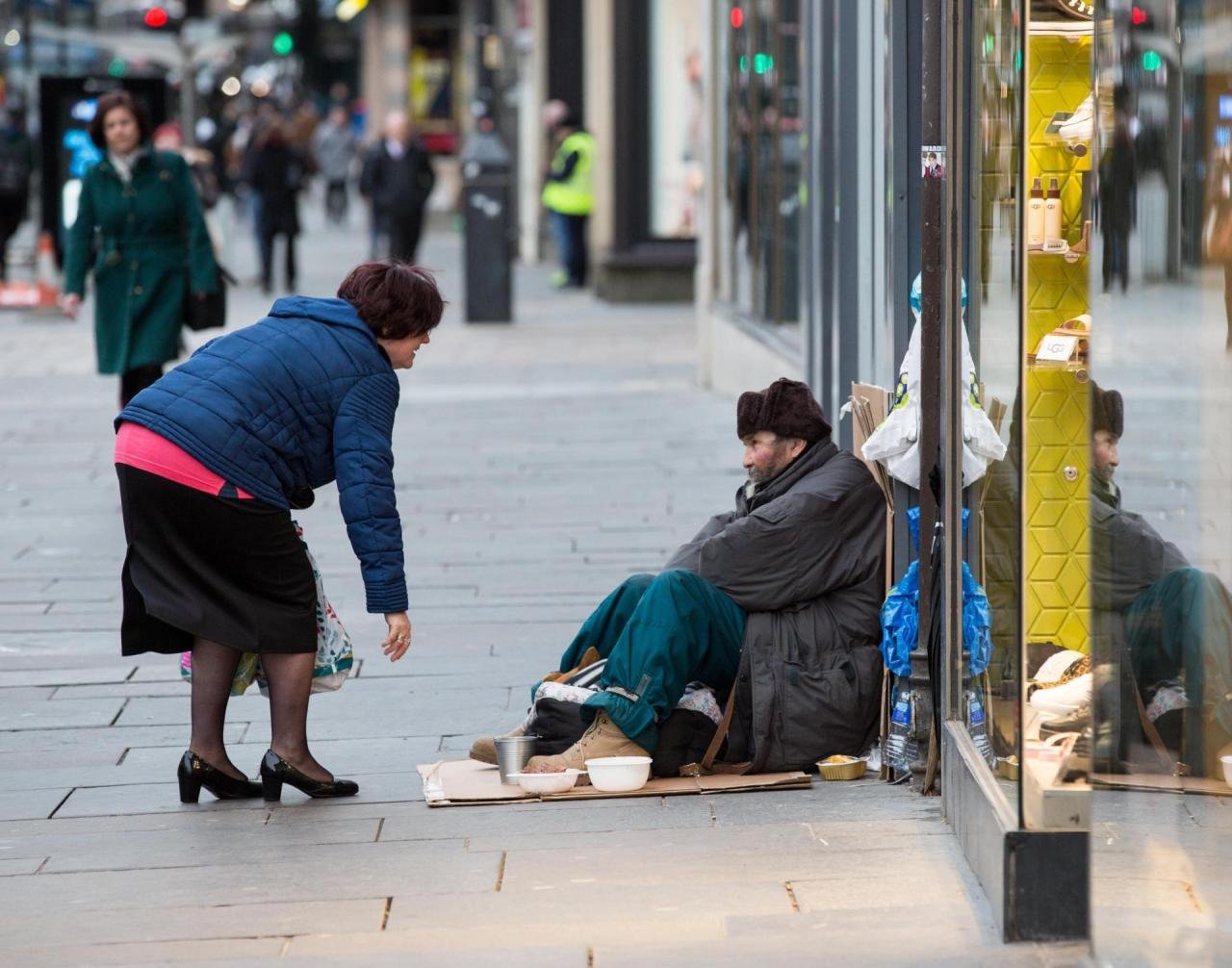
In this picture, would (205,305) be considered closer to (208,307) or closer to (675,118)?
(208,307)

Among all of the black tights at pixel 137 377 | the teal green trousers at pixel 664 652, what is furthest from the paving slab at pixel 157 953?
the black tights at pixel 137 377

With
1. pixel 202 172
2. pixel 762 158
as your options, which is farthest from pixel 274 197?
pixel 762 158

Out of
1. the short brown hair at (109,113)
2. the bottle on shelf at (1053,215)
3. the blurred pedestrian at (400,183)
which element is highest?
the blurred pedestrian at (400,183)

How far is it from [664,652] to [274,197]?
14938mm

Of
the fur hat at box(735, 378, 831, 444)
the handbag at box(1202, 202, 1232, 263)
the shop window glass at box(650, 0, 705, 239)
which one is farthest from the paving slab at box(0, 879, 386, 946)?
the shop window glass at box(650, 0, 705, 239)

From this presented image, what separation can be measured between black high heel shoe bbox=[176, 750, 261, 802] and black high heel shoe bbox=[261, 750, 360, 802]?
2.2 inches

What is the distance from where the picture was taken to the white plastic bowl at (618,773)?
5.18 metres

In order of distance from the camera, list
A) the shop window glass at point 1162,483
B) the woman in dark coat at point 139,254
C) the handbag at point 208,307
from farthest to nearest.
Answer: the handbag at point 208,307, the woman in dark coat at point 139,254, the shop window glass at point 1162,483

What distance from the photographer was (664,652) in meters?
5.17

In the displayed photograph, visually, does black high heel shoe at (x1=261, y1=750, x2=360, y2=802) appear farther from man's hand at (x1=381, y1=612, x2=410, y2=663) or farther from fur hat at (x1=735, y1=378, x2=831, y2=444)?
fur hat at (x1=735, y1=378, x2=831, y2=444)

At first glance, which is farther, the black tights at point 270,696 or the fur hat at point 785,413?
the fur hat at point 785,413

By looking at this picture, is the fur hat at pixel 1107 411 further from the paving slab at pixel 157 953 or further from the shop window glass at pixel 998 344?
the paving slab at pixel 157 953

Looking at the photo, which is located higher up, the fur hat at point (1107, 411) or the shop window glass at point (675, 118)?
the shop window glass at point (675, 118)

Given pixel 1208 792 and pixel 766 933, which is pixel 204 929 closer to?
pixel 766 933
